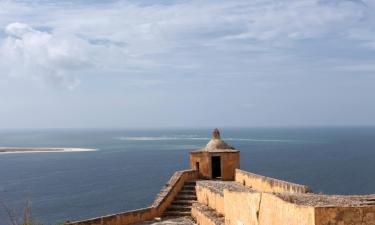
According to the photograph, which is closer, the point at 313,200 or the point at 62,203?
the point at 313,200

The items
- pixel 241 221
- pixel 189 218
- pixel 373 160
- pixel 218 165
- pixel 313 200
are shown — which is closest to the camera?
pixel 313 200

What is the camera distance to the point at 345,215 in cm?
805

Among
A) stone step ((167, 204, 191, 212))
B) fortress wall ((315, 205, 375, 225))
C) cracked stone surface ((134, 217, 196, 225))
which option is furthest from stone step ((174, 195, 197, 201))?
fortress wall ((315, 205, 375, 225))

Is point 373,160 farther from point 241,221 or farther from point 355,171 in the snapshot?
point 241,221

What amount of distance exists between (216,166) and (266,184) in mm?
4933

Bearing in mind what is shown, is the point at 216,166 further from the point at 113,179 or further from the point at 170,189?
the point at 113,179

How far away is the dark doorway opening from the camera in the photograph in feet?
71.9

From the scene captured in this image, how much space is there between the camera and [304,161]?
3718 inches

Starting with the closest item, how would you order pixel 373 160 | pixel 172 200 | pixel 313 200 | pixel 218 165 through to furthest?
pixel 313 200 → pixel 172 200 → pixel 218 165 → pixel 373 160

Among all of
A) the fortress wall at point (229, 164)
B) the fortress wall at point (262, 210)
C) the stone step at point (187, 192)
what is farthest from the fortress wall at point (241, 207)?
the fortress wall at point (229, 164)

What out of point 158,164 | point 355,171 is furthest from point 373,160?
point 158,164

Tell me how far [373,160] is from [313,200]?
8713 cm

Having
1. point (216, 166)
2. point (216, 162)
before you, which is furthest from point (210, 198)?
point (216, 166)

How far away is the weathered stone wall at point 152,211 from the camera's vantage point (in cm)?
1606
